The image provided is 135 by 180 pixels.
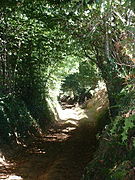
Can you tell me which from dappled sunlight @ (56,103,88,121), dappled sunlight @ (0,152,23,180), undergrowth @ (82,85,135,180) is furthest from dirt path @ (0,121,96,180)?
dappled sunlight @ (56,103,88,121)

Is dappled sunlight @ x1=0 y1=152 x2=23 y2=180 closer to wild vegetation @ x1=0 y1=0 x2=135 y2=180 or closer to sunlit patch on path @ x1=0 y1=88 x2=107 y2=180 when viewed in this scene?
sunlit patch on path @ x1=0 y1=88 x2=107 y2=180

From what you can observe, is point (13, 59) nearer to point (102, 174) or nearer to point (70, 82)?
point (102, 174)

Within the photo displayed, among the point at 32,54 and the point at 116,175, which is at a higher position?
the point at 32,54

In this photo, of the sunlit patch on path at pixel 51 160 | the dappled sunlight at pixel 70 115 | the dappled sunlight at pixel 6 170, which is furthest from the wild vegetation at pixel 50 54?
the dappled sunlight at pixel 70 115

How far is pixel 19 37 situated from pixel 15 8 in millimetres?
2420

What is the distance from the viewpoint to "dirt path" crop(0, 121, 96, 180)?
6.50 metres

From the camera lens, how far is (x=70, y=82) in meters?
31.1

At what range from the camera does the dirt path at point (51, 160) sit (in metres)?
6.50

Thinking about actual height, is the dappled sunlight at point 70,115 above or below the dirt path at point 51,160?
above

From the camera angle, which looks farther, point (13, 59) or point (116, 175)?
point (13, 59)

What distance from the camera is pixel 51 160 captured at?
26.1 ft

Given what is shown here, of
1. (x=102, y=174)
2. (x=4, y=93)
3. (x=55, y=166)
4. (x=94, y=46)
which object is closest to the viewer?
(x=102, y=174)

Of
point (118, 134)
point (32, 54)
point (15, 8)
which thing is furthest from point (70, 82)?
point (118, 134)

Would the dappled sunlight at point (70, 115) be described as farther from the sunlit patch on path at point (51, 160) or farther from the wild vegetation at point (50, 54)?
the sunlit patch on path at point (51, 160)
